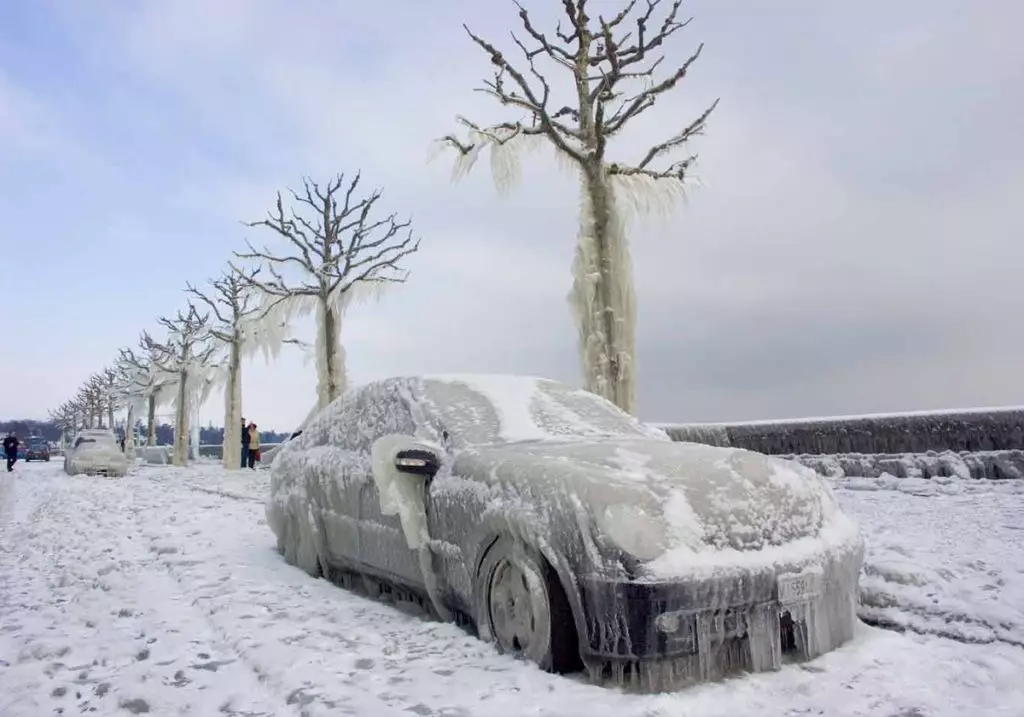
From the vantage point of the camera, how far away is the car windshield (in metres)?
4.91

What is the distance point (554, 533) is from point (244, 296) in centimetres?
2925

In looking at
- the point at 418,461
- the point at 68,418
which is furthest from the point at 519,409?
the point at 68,418

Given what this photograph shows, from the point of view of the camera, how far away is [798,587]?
3650 mm

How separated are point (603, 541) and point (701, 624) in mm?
548

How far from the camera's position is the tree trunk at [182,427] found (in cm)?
3544

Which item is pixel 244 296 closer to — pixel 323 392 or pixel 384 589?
pixel 323 392

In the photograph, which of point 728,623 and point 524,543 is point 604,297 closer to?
point 524,543

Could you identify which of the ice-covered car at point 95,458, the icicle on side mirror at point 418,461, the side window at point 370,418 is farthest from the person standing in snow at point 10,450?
the icicle on side mirror at point 418,461

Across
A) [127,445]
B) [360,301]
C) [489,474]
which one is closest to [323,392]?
[360,301]

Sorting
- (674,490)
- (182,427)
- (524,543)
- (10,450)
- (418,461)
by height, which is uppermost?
(182,427)

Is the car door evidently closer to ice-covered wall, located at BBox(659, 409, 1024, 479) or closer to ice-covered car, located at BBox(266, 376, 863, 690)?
ice-covered car, located at BBox(266, 376, 863, 690)

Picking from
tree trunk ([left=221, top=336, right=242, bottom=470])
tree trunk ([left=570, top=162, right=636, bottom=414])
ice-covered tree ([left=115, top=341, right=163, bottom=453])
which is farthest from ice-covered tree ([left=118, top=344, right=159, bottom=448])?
tree trunk ([left=570, top=162, right=636, bottom=414])

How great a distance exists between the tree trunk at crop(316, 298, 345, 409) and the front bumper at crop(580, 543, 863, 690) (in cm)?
1868

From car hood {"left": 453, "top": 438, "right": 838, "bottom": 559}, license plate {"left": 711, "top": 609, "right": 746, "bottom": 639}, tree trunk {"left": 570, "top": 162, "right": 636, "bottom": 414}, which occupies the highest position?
tree trunk {"left": 570, "top": 162, "right": 636, "bottom": 414}
